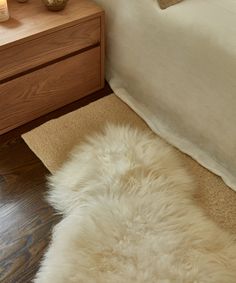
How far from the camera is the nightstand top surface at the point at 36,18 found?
1.22 meters

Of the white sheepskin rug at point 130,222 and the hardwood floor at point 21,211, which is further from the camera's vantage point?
the hardwood floor at point 21,211

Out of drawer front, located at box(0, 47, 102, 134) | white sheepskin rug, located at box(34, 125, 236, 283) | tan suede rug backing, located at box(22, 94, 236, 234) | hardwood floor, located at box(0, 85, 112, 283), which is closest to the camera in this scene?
white sheepskin rug, located at box(34, 125, 236, 283)

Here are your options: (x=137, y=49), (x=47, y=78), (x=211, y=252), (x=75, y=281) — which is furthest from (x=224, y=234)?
(x=47, y=78)

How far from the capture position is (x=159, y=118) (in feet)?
4.84

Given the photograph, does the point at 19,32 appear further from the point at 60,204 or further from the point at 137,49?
the point at 60,204

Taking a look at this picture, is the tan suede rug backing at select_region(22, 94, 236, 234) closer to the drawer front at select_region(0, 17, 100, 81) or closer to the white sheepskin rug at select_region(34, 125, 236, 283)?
the white sheepskin rug at select_region(34, 125, 236, 283)

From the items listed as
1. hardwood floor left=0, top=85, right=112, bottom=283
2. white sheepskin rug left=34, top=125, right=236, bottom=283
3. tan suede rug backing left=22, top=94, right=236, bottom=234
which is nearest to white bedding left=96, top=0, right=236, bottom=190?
tan suede rug backing left=22, top=94, right=236, bottom=234

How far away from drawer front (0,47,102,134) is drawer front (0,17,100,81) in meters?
0.05

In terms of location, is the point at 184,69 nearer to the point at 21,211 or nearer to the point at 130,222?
the point at 130,222

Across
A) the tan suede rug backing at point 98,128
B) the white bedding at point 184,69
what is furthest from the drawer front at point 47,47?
the tan suede rug backing at point 98,128

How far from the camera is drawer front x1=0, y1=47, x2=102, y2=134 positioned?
1355 millimetres

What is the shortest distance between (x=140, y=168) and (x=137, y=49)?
52 centimetres

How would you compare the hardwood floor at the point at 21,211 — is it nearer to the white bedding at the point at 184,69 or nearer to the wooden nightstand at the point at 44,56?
the wooden nightstand at the point at 44,56

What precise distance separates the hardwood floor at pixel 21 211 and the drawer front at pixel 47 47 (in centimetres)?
30
